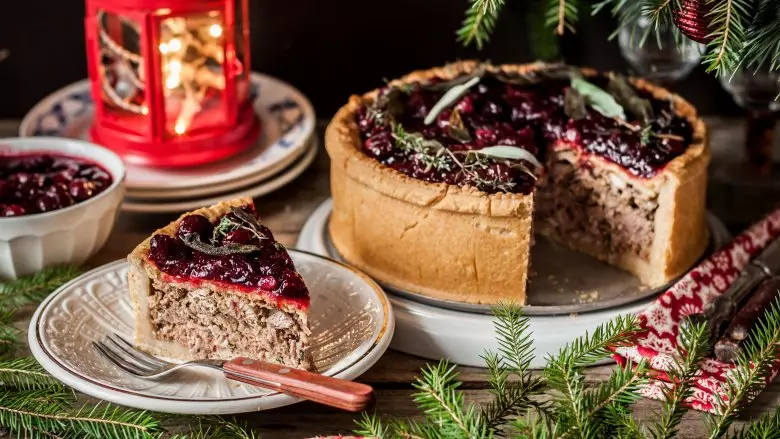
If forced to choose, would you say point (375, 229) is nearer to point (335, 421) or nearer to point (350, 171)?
point (350, 171)

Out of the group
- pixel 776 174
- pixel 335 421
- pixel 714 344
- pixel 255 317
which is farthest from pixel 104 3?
pixel 776 174

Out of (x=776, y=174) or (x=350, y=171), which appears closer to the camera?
(x=350, y=171)

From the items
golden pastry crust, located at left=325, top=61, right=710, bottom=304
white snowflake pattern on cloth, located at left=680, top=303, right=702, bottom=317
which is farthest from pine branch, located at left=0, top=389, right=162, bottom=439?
white snowflake pattern on cloth, located at left=680, top=303, right=702, bottom=317

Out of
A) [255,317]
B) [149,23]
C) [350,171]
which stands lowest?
[255,317]

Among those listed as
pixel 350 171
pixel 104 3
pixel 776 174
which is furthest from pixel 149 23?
pixel 776 174

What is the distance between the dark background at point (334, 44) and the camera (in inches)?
154

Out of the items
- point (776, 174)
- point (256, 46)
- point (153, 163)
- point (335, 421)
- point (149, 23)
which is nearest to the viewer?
point (335, 421)

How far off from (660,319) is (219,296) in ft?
3.83

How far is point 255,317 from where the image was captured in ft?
8.03

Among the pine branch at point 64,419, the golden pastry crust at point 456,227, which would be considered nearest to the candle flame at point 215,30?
the golden pastry crust at point 456,227

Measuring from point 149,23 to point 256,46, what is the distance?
3.11 feet

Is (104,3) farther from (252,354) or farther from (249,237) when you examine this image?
(252,354)

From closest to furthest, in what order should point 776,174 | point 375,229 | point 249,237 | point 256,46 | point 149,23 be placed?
point 249,237 < point 375,229 < point 149,23 < point 776,174 < point 256,46

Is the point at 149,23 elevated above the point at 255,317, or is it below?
above
